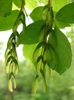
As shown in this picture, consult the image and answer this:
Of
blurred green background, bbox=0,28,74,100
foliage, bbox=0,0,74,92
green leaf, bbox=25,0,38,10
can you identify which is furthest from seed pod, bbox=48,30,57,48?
blurred green background, bbox=0,28,74,100

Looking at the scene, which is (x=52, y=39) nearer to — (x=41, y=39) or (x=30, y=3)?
(x=41, y=39)

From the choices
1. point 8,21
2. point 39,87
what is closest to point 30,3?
point 8,21

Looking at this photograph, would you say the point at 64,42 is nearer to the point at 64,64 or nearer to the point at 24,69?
the point at 64,64

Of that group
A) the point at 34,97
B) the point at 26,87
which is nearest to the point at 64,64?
the point at 34,97

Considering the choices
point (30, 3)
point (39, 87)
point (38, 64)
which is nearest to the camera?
point (38, 64)

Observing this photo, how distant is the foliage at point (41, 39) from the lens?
0.17m

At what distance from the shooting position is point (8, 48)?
0.18 meters

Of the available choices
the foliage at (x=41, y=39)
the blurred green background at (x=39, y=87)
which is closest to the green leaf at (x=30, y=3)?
the foliage at (x=41, y=39)

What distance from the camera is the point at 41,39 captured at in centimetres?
17

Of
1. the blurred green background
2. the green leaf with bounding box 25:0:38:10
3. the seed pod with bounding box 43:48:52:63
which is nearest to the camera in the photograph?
the seed pod with bounding box 43:48:52:63

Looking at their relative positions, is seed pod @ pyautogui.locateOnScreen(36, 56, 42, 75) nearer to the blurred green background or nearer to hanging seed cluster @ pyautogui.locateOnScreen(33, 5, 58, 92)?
hanging seed cluster @ pyautogui.locateOnScreen(33, 5, 58, 92)

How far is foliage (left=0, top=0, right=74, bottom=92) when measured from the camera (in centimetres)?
17

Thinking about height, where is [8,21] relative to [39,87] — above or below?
below

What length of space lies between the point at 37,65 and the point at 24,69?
8.43 ft
